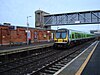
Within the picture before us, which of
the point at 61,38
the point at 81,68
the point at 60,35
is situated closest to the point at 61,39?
the point at 61,38

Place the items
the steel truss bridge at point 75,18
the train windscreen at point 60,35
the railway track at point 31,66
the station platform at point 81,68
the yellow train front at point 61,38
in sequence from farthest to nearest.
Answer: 1. the steel truss bridge at point 75,18
2. the train windscreen at point 60,35
3. the yellow train front at point 61,38
4. the railway track at point 31,66
5. the station platform at point 81,68

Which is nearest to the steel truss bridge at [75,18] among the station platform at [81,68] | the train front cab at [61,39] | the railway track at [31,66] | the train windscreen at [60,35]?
the train windscreen at [60,35]

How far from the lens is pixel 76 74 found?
1000 cm

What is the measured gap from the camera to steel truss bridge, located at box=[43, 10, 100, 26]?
68625mm

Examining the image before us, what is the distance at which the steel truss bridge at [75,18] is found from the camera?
6862 cm

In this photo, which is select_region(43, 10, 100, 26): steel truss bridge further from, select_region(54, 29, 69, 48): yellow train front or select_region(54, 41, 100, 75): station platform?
select_region(54, 41, 100, 75): station platform

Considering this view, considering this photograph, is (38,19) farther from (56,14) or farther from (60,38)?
(60,38)

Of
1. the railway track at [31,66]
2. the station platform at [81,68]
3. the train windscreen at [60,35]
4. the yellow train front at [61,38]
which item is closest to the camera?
the station platform at [81,68]

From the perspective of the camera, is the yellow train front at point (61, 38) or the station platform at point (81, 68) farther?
the yellow train front at point (61, 38)

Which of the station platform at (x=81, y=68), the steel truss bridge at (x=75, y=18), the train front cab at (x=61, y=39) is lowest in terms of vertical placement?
the station platform at (x=81, y=68)

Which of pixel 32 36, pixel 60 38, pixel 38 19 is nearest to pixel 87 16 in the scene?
pixel 38 19

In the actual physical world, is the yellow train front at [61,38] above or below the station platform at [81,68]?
above

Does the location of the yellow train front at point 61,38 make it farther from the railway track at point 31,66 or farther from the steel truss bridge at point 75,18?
the steel truss bridge at point 75,18

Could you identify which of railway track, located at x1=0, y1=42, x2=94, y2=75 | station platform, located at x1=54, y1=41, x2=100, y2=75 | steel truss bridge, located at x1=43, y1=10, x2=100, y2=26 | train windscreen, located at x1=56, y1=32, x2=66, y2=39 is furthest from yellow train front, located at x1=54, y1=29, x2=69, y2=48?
steel truss bridge, located at x1=43, y1=10, x2=100, y2=26
